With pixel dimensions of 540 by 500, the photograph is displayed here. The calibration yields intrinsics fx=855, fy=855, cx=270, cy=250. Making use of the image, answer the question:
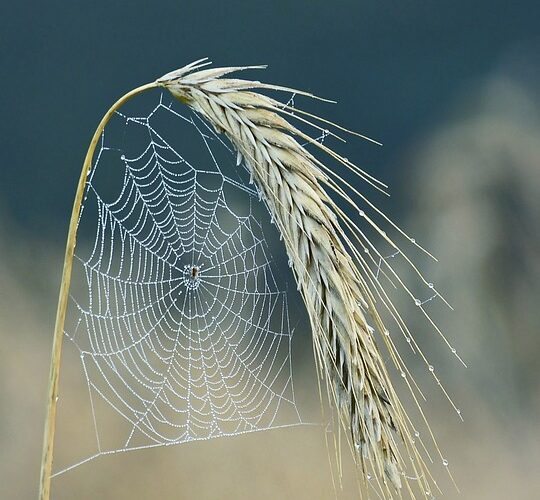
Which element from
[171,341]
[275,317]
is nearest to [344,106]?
[275,317]

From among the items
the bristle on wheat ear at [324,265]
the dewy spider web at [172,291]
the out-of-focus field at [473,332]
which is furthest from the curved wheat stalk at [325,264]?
the out-of-focus field at [473,332]

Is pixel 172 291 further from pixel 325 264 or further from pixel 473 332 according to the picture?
pixel 325 264

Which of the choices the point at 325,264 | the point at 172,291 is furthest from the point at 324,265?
the point at 172,291

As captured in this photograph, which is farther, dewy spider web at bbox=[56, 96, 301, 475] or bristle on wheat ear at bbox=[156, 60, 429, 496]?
dewy spider web at bbox=[56, 96, 301, 475]

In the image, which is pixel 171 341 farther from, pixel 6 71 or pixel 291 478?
pixel 6 71

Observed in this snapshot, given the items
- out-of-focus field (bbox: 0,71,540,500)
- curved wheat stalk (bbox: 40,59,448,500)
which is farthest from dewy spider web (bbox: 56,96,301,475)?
curved wheat stalk (bbox: 40,59,448,500)

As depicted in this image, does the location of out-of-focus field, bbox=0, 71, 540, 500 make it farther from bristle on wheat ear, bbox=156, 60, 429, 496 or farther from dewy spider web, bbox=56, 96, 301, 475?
bristle on wheat ear, bbox=156, 60, 429, 496
